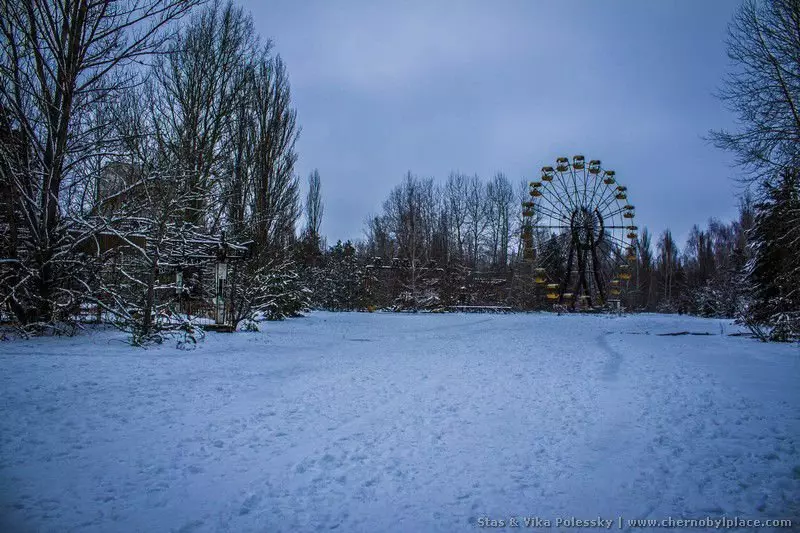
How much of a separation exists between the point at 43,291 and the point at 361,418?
6.58m

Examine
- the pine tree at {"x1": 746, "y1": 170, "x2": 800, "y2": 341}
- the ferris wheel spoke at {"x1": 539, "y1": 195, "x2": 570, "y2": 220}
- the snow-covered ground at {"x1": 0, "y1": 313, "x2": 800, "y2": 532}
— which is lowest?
the snow-covered ground at {"x1": 0, "y1": 313, "x2": 800, "y2": 532}

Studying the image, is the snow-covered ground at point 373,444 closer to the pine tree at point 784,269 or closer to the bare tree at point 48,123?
the bare tree at point 48,123

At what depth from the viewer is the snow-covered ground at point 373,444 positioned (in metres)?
2.24

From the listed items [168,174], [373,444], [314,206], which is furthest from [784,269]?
[314,206]

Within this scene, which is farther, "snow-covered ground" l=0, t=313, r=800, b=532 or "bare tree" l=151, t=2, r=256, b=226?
"bare tree" l=151, t=2, r=256, b=226

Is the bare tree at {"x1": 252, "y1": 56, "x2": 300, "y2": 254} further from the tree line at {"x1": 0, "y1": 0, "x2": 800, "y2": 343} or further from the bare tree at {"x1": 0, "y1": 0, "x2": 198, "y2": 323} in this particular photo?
the bare tree at {"x1": 0, "y1": 0, "x2": 198, "y2": 323}

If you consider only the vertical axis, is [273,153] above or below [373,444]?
above

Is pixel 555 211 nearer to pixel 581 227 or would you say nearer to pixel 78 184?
pixel 581 227

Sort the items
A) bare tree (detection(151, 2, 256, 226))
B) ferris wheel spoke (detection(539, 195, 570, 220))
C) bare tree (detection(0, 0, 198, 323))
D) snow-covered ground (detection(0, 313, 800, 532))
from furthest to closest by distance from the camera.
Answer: ferris wheel spoke (detection(539, 195, 570, 220)) < bare tree (detection(151, 2, 256, 226)) < bare tree (detection(0, 0, 198, 323)) < snow-covered ground (detection(0, 313, 800, 532))

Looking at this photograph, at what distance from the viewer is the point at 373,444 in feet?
10.6

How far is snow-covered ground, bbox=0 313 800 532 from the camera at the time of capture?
2238mm

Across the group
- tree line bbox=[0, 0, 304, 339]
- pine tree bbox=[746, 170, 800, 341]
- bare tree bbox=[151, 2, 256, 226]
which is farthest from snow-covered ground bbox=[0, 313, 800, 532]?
bare tree bbox=[151, 2, 256, 226]

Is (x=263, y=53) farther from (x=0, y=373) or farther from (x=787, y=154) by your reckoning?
(x=787, y=154)

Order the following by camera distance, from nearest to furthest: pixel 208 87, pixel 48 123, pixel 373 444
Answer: pixel 373 444, pixel 48 123, pixel 208 87
